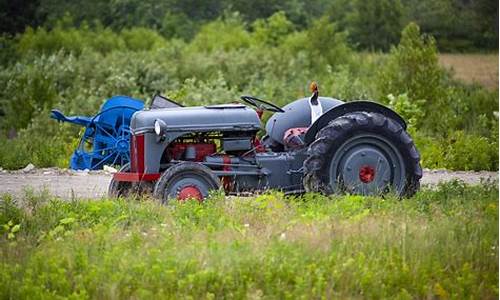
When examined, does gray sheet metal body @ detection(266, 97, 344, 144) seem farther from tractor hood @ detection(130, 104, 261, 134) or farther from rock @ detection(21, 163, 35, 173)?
rock @ detection(21, 163, 35, 173)

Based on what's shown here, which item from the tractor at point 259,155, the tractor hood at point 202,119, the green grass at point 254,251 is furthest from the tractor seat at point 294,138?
the green grass at point 254,251

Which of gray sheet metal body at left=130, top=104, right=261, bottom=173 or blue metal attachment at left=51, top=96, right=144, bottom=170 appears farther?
blue metal attachment at left=51, top=96, right=144, bottom=170

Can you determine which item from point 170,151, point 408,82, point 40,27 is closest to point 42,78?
point 408,82

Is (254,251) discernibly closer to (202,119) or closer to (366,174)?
(366,174)

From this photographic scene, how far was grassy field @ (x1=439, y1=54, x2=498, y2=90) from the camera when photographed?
3272 centimetres

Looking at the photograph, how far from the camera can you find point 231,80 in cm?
3325

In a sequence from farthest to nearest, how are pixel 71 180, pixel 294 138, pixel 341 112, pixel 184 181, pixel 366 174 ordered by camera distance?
pixel 71 180
pixel 294 138
pixel 341 112
pixel 366 174
pixel 184 181

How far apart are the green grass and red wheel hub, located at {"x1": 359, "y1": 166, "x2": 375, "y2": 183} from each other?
0.94 m

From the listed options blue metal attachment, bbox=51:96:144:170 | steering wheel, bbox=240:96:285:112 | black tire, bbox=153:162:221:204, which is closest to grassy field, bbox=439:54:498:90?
blue metal attachment, bbox=51:96:144:170

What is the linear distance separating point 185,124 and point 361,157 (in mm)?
1869

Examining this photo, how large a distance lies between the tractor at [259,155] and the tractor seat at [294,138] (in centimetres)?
1

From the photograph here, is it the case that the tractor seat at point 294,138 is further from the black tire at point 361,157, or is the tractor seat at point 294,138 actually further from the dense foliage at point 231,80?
the dense foliage at point 231,80

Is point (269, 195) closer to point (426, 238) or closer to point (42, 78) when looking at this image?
point (426, 238)

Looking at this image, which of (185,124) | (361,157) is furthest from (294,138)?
(185,124)
